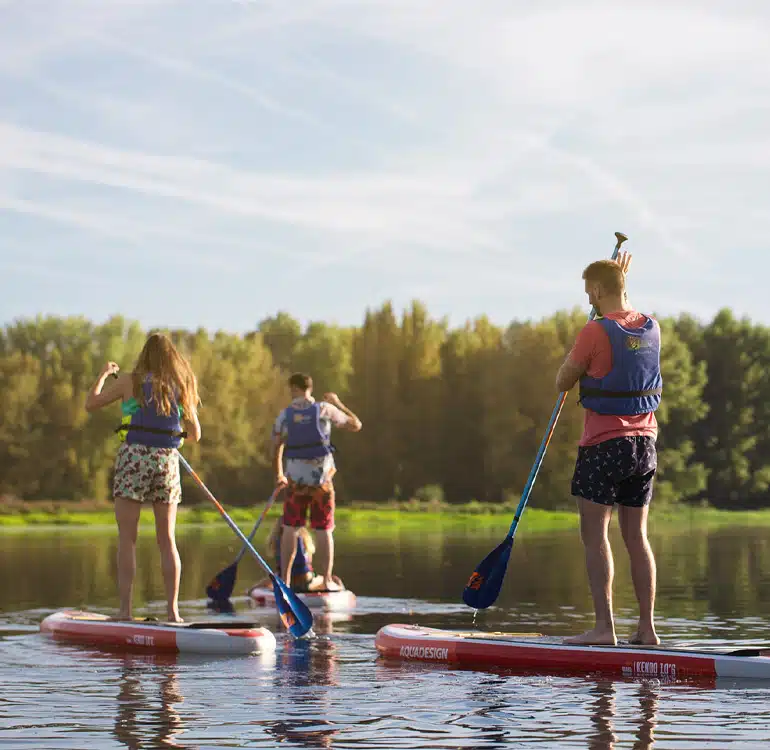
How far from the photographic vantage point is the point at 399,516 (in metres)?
59.7

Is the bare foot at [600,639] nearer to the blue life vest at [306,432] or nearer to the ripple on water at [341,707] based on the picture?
the ripple on water at [341,707]

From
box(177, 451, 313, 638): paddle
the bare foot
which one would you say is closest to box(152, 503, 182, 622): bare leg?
box(177, 451, 313, 638): paddle

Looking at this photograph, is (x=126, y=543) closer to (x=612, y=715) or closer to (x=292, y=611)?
(x=292, y=611)

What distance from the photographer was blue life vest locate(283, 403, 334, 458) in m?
14.8

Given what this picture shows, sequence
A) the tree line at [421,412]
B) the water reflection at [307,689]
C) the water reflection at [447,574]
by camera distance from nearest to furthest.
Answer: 1. the water reflection at [307,689]
2. the water reflection at [447,574]
3. the tree line at [421,412]

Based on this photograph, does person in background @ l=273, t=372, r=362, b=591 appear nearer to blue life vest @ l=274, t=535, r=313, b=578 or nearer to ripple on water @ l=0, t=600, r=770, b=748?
blue life vest @ l=274, t=535, r=313, b=578

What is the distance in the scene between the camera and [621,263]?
9703 millimetres

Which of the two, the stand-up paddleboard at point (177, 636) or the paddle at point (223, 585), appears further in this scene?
the paddle at point (223, 585)

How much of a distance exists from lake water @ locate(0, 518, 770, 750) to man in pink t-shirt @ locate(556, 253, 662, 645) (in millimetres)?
684

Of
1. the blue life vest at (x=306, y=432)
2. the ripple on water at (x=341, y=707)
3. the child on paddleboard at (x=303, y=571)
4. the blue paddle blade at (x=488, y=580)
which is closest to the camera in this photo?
the ripple on water at (x=341, y=707)

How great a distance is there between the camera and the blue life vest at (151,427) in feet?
36.7

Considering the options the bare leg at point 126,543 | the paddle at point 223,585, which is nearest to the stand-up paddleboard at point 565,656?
the bare leg at point 126,543

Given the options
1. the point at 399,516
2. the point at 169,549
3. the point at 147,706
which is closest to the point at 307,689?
the point at 147,706

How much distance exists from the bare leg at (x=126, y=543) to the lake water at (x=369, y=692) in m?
0.53
